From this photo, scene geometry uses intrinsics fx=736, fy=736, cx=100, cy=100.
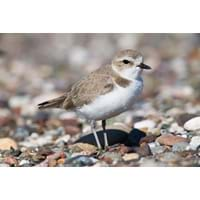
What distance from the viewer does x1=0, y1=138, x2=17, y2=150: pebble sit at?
9.90 m

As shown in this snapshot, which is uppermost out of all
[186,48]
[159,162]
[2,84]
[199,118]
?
[186,48]

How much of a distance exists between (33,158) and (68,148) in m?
0.54

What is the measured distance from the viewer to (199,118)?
32.6ft

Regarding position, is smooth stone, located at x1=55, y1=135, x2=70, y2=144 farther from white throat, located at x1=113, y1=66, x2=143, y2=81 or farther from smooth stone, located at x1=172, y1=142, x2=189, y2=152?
white throat, located at x1=113, y1=66, x2=143, y2=81

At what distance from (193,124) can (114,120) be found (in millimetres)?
1406

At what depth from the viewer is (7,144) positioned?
9992 mm

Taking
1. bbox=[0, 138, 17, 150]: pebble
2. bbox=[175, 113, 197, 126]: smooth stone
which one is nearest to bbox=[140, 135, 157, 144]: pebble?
bbox=[175, 113, 197, 126]: smooth stone

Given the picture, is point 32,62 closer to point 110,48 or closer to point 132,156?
point 110,48

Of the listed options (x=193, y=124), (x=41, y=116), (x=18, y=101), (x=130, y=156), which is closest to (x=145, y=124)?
(x=193, y=124)

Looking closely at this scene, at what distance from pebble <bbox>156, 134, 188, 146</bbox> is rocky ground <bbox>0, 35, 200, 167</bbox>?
0.5 inches

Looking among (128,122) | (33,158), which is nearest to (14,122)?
(128,122)

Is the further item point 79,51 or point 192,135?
point 79,51

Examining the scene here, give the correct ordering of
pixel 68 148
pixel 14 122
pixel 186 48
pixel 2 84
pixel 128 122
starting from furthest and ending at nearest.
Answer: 1. pixel 186 48
2. pixel 2 84
3. pixel 14 122
4. pixel 128 122
5. pixel 68 148

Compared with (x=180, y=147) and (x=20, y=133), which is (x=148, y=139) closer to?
(x=180, y=147)
